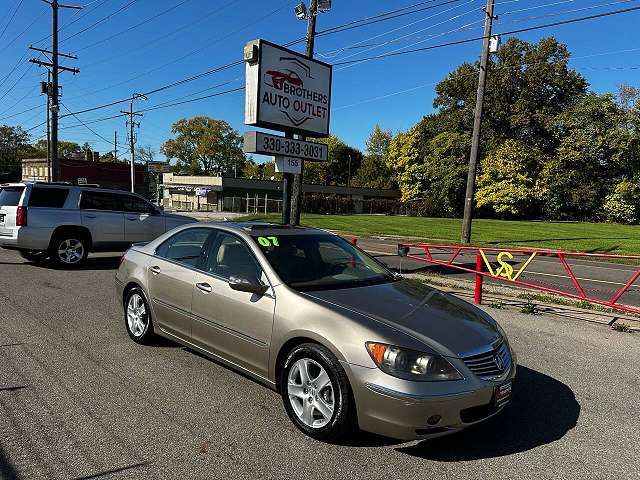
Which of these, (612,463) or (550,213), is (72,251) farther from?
(550,213)

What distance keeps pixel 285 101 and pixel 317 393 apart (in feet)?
27.2

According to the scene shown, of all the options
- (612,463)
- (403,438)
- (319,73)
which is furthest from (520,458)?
(319,73)

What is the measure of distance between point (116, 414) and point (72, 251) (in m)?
8.46

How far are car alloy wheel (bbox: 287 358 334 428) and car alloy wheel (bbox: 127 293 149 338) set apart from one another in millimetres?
2401

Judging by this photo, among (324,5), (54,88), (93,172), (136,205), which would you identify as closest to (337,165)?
(93,172)

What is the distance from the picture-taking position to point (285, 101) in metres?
10.7

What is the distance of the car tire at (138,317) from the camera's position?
17.7 feet

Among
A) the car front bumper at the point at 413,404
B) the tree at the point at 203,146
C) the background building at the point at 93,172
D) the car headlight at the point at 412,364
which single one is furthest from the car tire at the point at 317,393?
the tree at the point at 203,146

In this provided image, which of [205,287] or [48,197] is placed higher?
[48,197]

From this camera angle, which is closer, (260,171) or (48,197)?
(48,197)

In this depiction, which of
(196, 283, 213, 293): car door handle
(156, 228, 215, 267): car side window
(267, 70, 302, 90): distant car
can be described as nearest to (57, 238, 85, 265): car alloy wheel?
(267, 70, 302, 90): distant car

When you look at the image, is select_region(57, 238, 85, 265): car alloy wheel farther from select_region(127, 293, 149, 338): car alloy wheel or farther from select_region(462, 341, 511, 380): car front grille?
select_region(462, 341, 511, 380): car front grille

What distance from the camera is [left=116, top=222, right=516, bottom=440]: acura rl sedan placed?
125 inches

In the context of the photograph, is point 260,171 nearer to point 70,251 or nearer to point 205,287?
point 70,251
